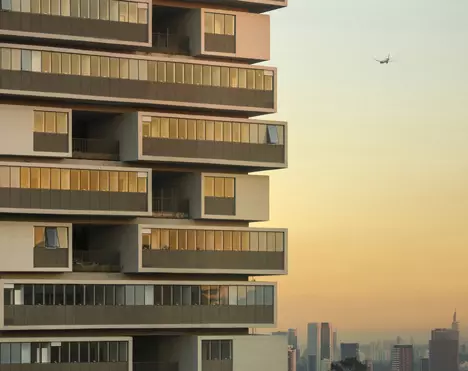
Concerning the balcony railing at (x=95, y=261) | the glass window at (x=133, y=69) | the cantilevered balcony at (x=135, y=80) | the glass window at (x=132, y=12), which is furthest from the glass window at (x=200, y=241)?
the glass window at (x=132, y=12)

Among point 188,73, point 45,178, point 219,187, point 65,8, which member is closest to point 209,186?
point 219,187

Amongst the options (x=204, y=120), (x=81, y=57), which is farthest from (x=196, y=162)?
(x=81, y=57)

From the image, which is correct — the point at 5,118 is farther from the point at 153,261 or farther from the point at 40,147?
the point at 153,261

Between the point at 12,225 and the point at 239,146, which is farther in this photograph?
the point at 239,146

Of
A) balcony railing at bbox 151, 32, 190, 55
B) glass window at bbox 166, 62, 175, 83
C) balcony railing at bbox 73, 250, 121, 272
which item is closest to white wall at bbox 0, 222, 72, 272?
balcony railing at bbox 73, 250, 121, 272

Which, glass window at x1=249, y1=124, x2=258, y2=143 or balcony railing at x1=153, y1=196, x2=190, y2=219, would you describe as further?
glass window at x1=249, y1=124, x2=258, y2=143

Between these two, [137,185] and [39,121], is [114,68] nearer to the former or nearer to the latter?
[39,121]

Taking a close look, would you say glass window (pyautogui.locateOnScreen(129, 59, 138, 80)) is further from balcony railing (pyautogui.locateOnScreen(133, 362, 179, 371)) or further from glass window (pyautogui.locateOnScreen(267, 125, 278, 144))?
balcony railing (pyautogui.locateOnScreen(133, 362, 179, 371))
